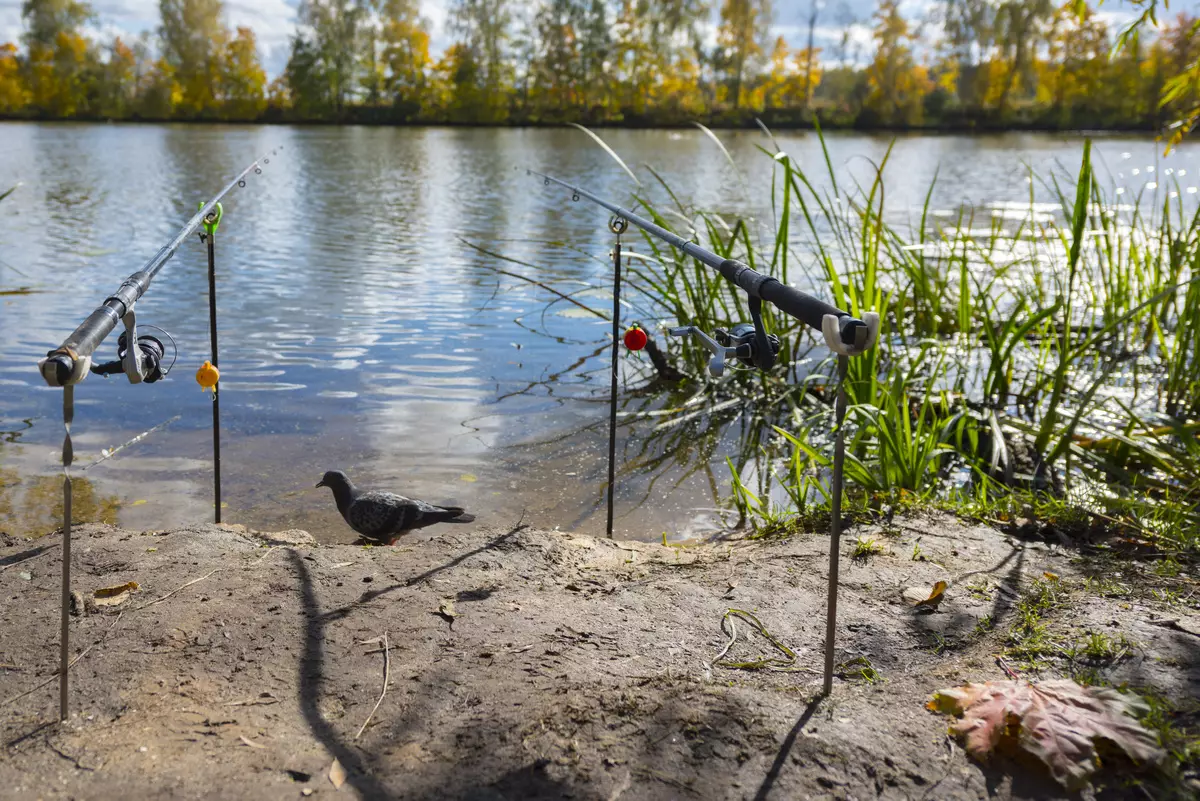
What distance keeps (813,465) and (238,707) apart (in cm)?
322

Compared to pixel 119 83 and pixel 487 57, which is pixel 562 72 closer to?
pixel 487 57

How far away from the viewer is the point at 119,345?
2.41 m

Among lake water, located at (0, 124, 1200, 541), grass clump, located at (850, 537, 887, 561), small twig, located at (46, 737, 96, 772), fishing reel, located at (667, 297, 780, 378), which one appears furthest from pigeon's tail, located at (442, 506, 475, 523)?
small twig, located at (46, 737, 96, 772)

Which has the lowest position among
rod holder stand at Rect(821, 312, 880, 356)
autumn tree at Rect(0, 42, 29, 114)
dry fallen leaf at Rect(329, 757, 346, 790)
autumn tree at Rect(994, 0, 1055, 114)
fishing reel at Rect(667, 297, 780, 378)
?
dry fallen leaf at Rect(329, 757, 346, 790)

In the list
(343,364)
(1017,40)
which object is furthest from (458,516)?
(1017,40)

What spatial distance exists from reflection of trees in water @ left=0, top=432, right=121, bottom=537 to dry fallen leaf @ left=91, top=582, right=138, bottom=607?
1703 mm

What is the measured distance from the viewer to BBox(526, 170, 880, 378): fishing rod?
1665 mm

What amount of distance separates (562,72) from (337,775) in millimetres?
68520

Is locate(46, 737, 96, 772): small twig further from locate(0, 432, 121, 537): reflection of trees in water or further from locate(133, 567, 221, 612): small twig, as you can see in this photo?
locate(0, 432, 121, 537): reflection of trees in water

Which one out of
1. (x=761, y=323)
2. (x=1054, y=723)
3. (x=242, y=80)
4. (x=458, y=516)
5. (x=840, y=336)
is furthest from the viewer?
(x=242, y=80)

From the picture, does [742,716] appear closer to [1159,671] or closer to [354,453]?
[1159,671]

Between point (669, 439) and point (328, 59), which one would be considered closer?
point (669, 439)

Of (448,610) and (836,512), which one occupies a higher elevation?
(836,512)

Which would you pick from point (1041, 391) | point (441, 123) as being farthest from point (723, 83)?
point (1041, 391)
